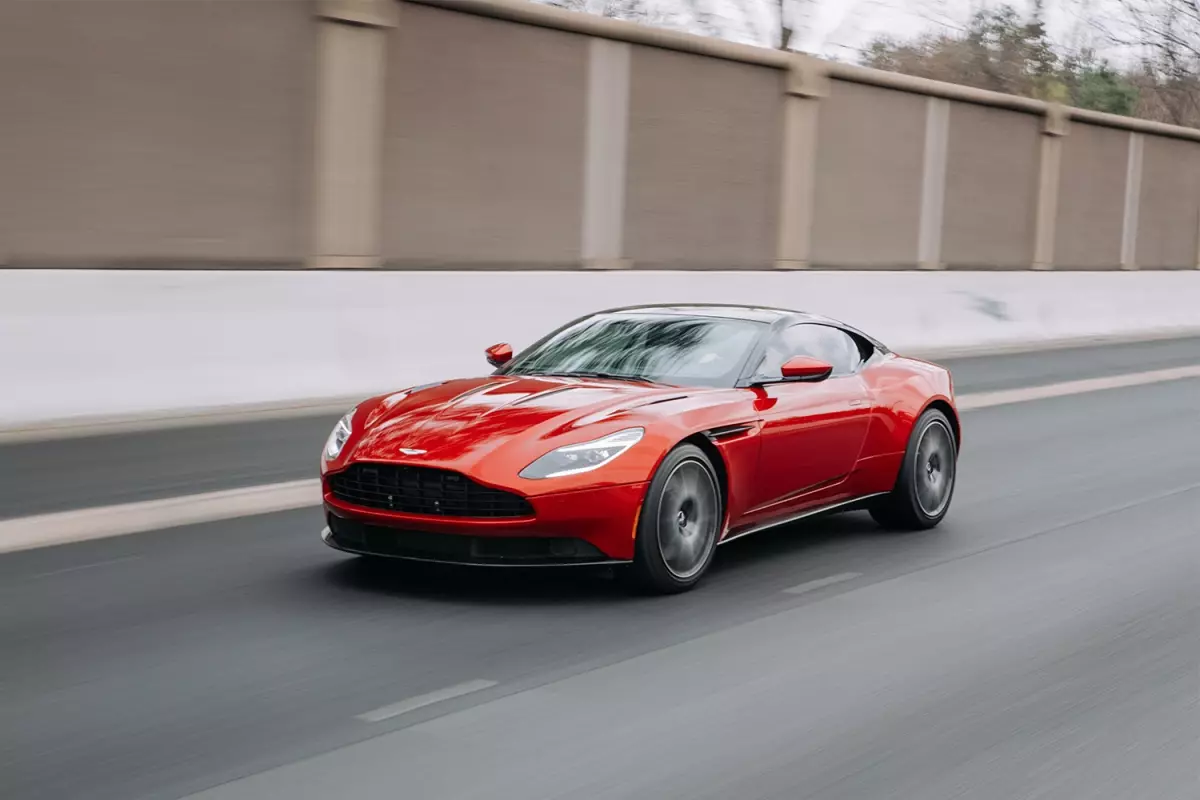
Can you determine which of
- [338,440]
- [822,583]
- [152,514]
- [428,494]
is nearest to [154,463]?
[152,514]

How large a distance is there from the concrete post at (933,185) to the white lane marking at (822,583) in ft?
62.5

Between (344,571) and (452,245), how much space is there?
33.4ft

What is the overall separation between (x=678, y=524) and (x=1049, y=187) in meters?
24.7

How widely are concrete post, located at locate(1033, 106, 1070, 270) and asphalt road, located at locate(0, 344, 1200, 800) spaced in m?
21.4

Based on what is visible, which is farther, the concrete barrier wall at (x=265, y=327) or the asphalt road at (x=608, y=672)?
the concrete barrier wall at (x=265, y=327)

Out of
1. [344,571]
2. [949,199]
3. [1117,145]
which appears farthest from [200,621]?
[1117,145]

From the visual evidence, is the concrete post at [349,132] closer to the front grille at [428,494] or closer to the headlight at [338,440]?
the headlight at [338,440]

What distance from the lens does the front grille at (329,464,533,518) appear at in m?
6.80

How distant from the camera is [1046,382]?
19.5 metres

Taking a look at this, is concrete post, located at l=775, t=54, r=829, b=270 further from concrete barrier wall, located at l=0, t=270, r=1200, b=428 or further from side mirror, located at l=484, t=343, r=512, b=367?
side mirror, located at l=484, t=343, r=512, b=367

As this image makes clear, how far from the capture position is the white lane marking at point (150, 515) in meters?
8.39

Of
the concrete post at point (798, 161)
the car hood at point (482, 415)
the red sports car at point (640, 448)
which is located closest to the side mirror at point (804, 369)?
the red sports car at point (640, 448)

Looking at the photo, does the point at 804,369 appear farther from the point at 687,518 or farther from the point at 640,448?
the point at 640,448

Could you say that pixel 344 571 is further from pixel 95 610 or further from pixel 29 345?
pixel 29 345
